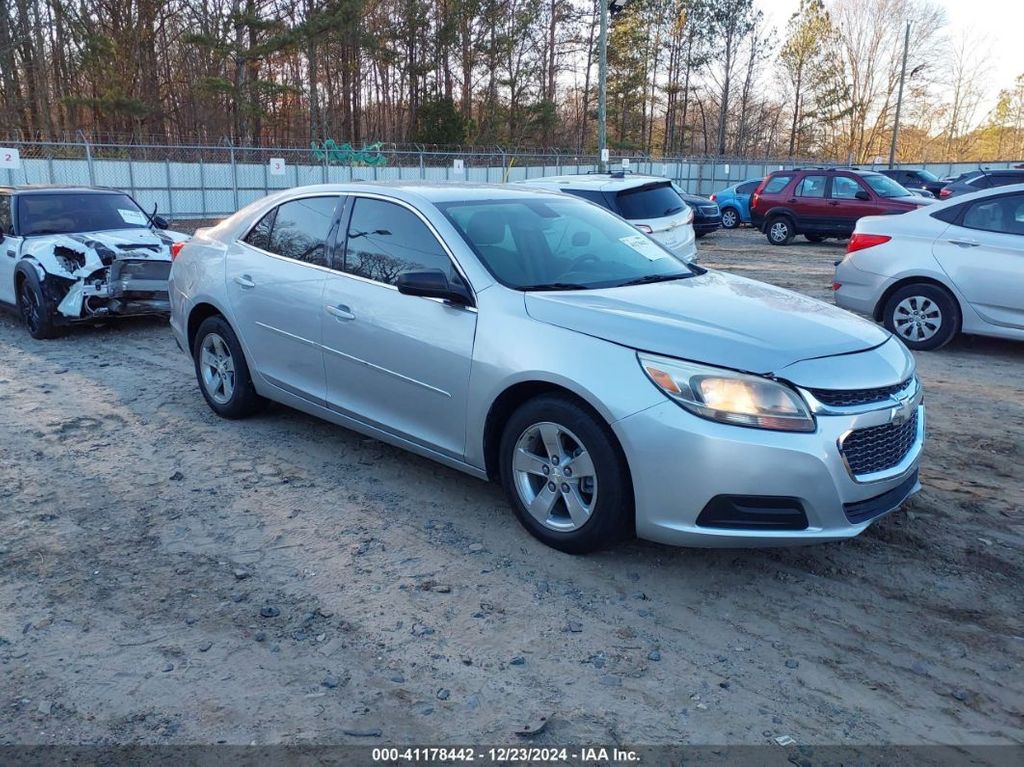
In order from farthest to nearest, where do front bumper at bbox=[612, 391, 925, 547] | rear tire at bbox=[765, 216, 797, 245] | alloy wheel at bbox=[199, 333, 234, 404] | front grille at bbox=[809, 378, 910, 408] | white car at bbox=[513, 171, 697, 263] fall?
rear tire at bbox=[765, 216, 797, 245], white car at bbox=[513, 171, 697, 263], alloy wheel at bbox=[199, 333, 234, 404], front grille at bbox=[809, 378, 910, 408], front bumper at bbox=[612, 391, 925, 547]

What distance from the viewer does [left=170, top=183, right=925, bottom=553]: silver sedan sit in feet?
11.1

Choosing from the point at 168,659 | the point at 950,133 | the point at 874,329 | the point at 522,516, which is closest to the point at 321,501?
the point at 522,516

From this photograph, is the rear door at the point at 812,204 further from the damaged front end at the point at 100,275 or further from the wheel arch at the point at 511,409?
the wheel arch at the point at 511,409

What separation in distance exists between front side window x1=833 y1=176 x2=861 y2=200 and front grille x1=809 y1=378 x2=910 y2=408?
53.7 feet

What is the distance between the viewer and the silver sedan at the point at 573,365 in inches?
133

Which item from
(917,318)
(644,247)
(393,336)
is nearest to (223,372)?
(393,336)

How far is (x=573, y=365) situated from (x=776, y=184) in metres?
18.1

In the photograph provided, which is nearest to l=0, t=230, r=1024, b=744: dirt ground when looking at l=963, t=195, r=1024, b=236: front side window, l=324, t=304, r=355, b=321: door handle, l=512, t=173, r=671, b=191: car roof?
l=324, t=304, r=355, b=321: door handle

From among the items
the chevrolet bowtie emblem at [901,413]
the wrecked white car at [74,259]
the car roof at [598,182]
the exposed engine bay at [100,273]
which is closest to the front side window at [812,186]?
the car roof at [598,182]

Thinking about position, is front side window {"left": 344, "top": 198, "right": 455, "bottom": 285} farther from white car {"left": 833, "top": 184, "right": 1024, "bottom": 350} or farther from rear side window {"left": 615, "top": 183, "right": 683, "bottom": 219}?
rear side window {"left": 615, "top": 183, "right": 683, "bottom": 219}

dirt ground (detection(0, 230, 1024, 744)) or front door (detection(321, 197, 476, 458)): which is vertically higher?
front door (detection(321, 197, 476, 458))

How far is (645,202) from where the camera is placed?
418 inches

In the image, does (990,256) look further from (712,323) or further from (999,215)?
(712,323)

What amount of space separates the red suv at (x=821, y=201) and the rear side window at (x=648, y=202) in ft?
27.9
